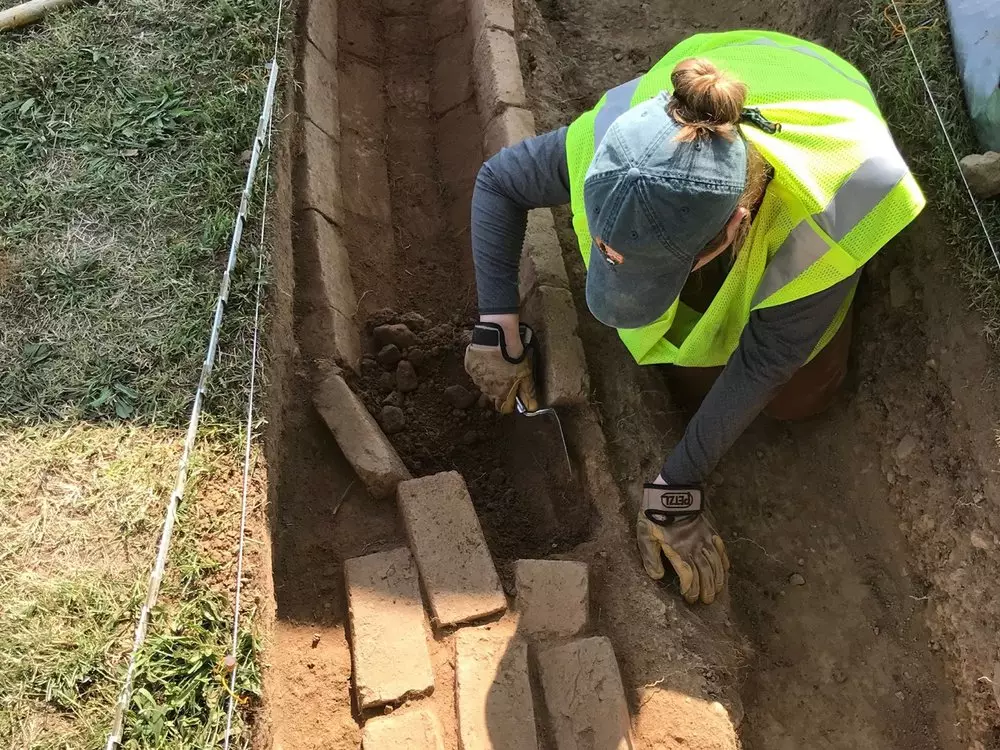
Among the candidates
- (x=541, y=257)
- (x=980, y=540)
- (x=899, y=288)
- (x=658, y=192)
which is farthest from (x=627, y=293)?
(x=980, y=540)

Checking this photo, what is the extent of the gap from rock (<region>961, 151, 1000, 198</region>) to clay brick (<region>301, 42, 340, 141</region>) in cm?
237

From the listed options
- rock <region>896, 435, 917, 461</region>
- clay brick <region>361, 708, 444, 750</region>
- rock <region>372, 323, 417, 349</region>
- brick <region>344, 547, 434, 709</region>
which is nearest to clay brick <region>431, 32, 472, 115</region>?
rock <region>372, 323, 417, 349</region>

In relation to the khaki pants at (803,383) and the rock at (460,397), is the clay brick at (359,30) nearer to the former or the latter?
the rock at (460,397)

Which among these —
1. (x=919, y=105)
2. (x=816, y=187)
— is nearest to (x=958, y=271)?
(x=919, y=105)

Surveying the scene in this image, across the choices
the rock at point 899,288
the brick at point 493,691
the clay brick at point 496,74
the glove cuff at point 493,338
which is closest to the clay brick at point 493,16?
the clay brick at point 496,74

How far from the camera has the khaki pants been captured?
2.63 metres

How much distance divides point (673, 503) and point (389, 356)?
46.3 inches

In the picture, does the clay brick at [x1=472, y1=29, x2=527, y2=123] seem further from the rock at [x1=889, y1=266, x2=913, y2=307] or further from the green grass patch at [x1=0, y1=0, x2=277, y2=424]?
the rock at [x1=889, y1=266, x2=913, y2=307]

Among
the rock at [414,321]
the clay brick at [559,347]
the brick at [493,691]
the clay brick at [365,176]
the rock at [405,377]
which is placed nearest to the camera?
the brick at [493,691]

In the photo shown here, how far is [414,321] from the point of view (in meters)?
3.02

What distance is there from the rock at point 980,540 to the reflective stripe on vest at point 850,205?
1121 mm

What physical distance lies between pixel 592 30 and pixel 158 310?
262 centimetres

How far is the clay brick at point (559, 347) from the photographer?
2.68 metres

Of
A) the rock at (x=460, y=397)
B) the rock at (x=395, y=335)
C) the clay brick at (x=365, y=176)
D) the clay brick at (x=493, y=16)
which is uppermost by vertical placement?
the clay brick at (x=493, y=16)
